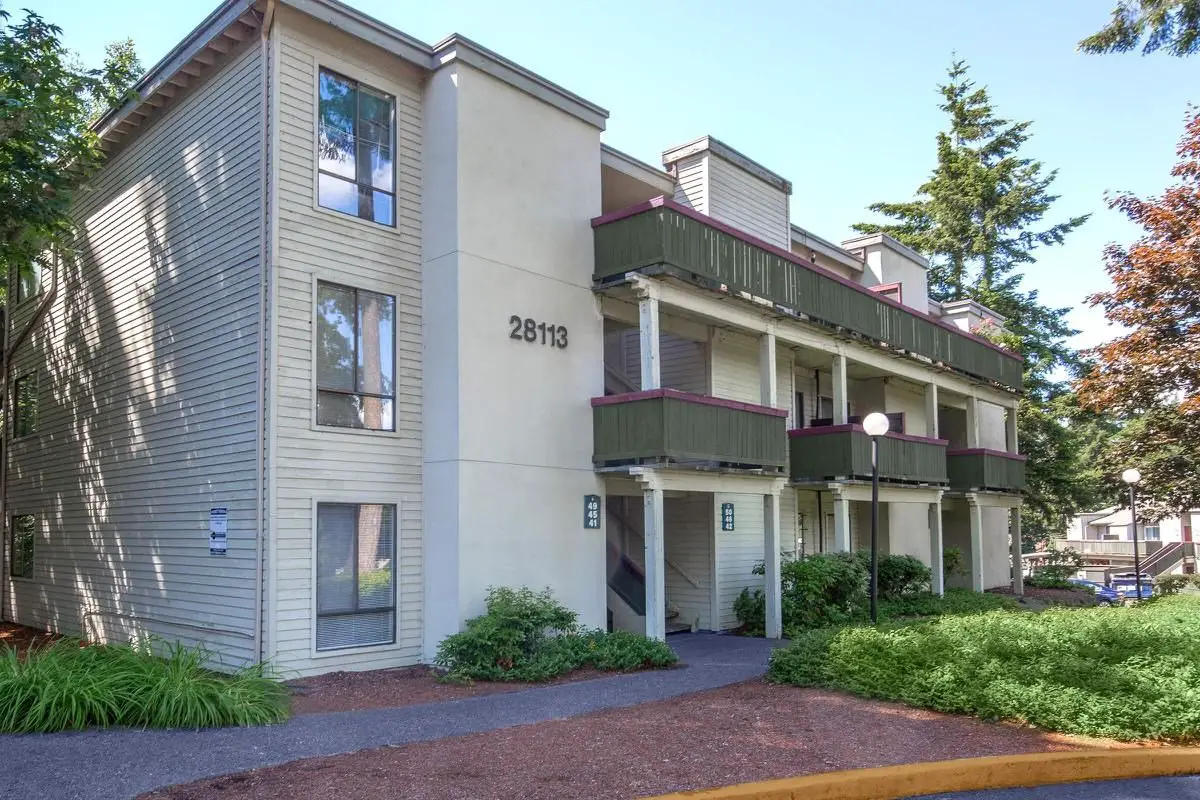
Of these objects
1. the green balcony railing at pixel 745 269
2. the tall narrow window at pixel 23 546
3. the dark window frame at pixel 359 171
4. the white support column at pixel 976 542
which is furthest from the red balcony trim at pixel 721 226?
the tall narrow window at pixel 23 546

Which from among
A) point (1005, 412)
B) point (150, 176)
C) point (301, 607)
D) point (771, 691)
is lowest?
point (771, 691)

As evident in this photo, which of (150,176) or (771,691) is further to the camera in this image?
(150,176)

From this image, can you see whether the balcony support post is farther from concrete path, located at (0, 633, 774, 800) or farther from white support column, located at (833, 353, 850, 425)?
concrete path, located at (0, 633, 774, 800)

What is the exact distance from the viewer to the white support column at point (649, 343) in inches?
575

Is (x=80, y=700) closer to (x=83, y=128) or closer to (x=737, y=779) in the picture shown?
(x=737, y=779)

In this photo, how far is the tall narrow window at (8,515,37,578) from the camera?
18.2 metres

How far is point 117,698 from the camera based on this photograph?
341 inches

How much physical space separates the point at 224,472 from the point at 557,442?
15.3ft

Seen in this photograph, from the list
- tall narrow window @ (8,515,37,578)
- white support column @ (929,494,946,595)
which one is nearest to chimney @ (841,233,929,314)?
white support column @ (929,494,946,595)

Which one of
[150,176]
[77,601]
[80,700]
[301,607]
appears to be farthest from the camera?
[77,601]

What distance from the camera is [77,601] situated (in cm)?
1639

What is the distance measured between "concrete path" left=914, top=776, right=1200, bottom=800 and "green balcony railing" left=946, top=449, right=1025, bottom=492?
55.0ft

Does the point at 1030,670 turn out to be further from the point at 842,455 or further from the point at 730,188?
the point at 730,188

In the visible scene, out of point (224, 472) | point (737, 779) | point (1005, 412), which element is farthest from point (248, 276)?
point (1005, 412)
